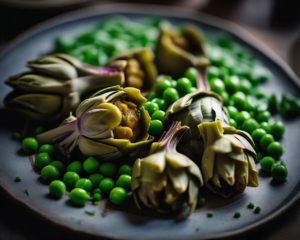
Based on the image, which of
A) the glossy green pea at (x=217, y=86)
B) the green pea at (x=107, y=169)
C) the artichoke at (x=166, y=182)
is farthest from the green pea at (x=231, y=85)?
the green pea at (x=107, y=169)

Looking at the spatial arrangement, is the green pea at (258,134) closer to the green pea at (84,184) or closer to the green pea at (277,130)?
the green pea at (277,130)

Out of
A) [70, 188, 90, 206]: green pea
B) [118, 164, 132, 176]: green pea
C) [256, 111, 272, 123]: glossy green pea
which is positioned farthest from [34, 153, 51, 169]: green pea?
[256, 111, 272, 123]: glossy green pea

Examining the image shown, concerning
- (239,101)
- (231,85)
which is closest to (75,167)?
(239,101)

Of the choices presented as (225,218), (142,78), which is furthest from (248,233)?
(142,78)

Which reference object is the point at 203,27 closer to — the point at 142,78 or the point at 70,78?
the point at 142,78

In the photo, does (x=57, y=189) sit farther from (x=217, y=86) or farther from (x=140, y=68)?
(x=217, y=86)

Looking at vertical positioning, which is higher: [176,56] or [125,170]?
[176,56]
